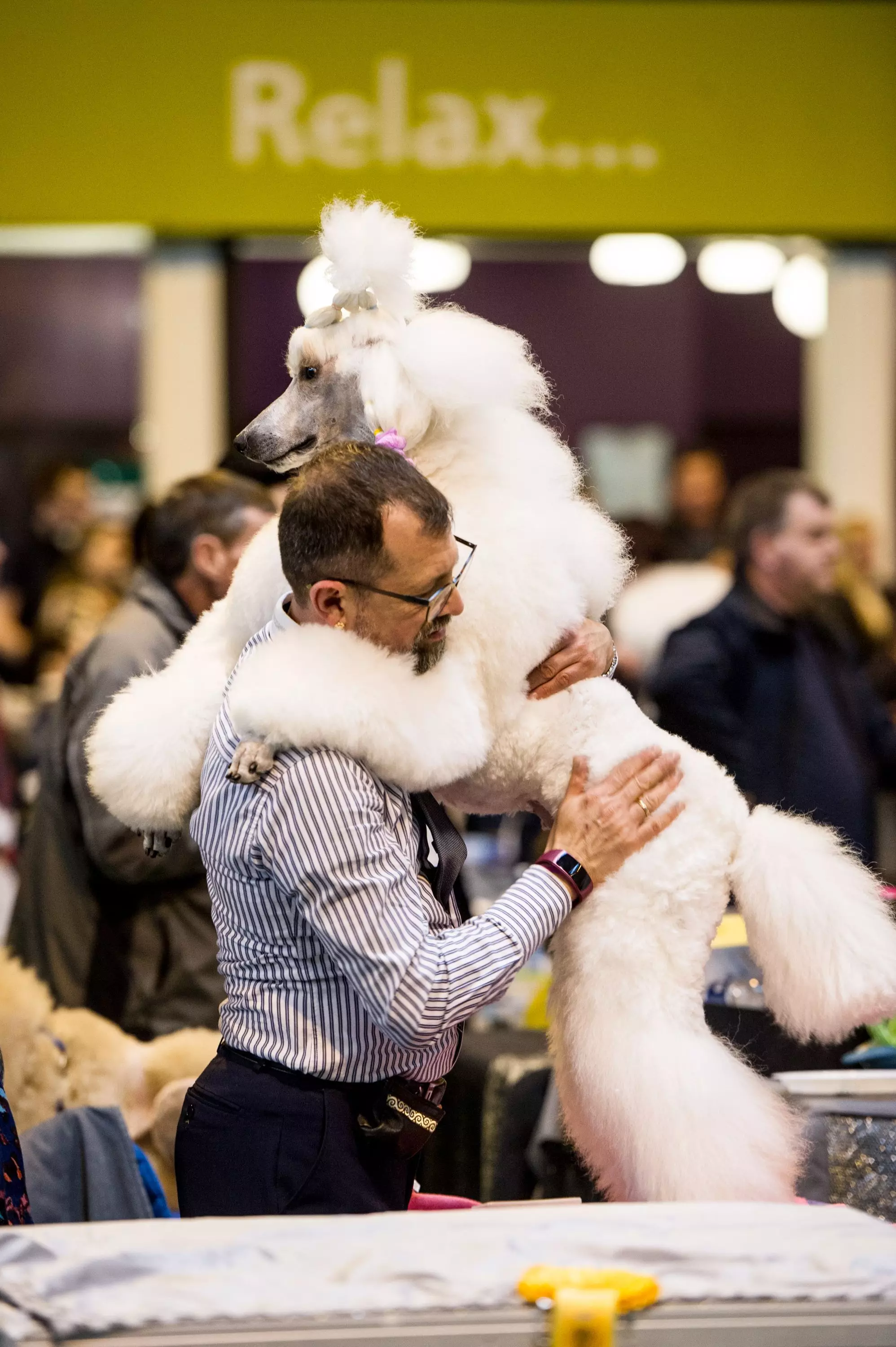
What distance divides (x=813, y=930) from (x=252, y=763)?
0.76m

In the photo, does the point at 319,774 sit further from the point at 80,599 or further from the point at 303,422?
the point at 80,599

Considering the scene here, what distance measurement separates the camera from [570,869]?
6.37 feet

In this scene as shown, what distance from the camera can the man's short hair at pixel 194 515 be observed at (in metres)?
3.36

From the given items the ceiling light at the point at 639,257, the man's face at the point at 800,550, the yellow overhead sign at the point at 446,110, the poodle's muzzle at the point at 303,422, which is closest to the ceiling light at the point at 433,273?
the yellow overhead sign at the point at 446,110

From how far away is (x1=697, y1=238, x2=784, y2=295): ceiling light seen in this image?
7500 millimetres

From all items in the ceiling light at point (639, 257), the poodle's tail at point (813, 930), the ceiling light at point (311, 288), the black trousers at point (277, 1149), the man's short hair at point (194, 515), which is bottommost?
the black trousers at point (277, 1149)

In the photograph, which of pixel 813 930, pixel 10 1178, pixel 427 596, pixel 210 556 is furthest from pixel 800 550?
pixel 10 1178

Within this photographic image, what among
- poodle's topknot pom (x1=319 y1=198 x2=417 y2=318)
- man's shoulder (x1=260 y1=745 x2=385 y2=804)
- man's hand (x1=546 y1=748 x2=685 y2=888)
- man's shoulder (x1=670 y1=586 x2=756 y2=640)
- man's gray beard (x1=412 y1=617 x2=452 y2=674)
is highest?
poodle's topknot pom (x1=319 y1=198 x2=417 y2=318)

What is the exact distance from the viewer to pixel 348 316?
2221 mm

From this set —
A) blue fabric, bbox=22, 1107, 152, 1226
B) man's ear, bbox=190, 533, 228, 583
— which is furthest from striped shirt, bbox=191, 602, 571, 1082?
man's ear, bbox=190, 533, 228, 583

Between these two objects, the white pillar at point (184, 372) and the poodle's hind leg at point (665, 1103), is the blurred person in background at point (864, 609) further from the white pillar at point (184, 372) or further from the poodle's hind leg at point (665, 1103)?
the poodle's hind leg at point (665, 1103)

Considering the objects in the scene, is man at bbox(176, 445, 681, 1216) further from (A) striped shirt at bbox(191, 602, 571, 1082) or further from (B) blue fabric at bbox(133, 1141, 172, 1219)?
(B) blue fabric at bbox(133, 1141, 172, 1219)

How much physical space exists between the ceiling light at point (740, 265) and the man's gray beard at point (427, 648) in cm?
571

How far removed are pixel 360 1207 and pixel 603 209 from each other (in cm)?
518
